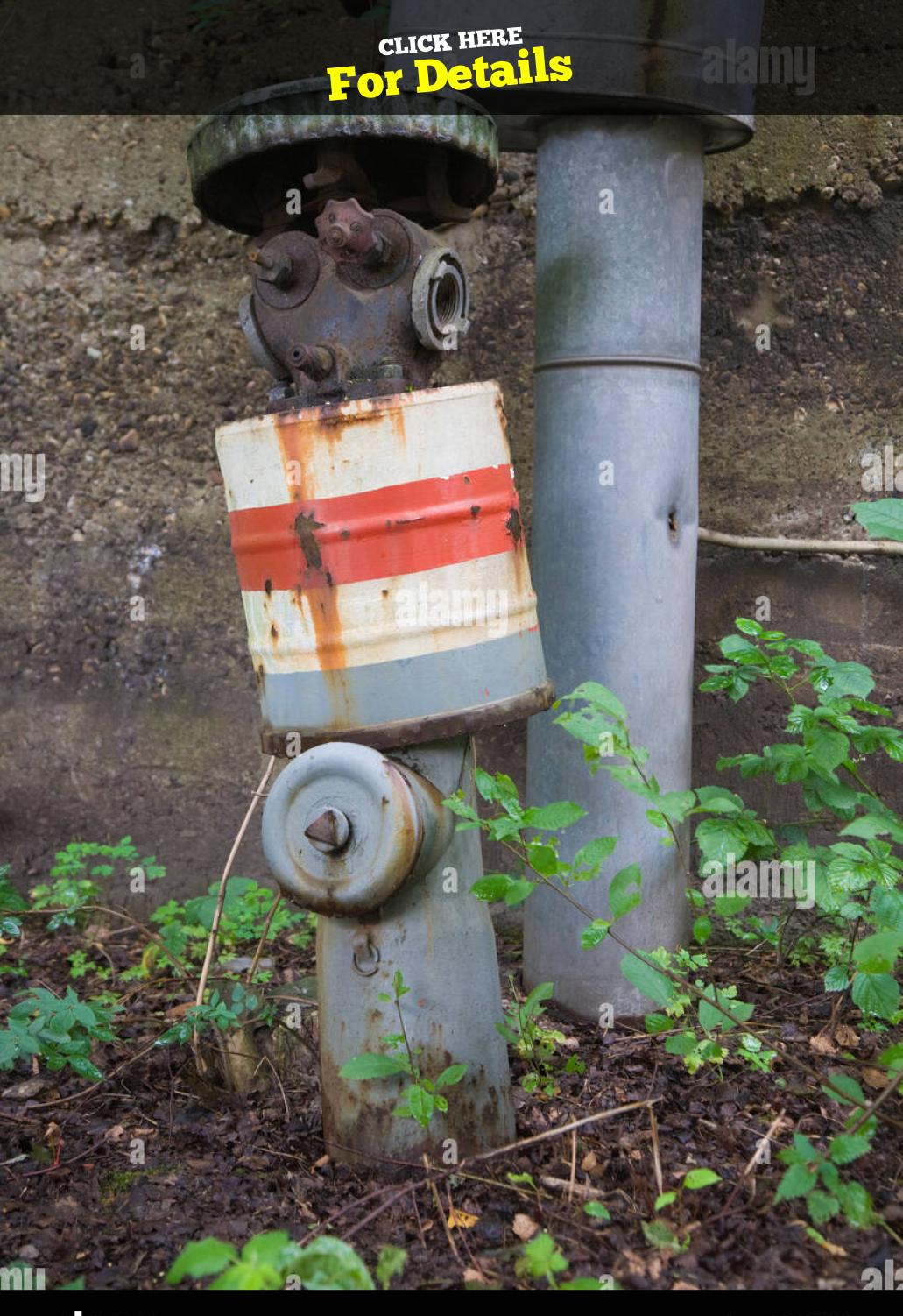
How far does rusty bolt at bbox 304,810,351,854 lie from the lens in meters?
1.73

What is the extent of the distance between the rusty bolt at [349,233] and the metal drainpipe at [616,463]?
63 centimetres

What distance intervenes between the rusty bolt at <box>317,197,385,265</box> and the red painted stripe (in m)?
0.39

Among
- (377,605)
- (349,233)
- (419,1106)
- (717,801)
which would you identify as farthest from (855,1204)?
(349,233)

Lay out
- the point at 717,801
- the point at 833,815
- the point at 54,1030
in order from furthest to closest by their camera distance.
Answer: the point at 833,815 < the point at 717,801 < the point at 54,1030

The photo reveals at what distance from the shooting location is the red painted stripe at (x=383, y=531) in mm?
1787

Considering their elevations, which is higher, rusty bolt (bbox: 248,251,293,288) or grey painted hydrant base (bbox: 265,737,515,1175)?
rusty bolt (bbox: 248,251,293,288)

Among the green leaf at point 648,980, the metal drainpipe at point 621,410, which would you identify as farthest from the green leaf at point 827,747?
the green leaf at point 648,980

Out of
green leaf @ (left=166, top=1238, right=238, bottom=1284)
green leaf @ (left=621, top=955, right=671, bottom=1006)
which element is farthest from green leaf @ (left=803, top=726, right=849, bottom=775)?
green leaf @ (left=166, top=1238, right=238, bottom=1284)

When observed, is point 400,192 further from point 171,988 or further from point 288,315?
point 171,988

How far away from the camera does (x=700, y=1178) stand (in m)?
1.66

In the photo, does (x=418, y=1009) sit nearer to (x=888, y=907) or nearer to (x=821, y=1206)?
(x=821, y=1206)

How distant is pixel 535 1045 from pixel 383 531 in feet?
3.39

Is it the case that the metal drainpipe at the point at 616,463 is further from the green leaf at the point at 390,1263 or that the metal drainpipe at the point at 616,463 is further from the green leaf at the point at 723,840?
the green leaf at the point at 390,1263

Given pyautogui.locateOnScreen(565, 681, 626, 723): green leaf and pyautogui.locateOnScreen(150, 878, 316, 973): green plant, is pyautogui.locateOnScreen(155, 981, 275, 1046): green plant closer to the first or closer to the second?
pyautogui.locateOnScreen(150, 878, 316, 973): green plant
